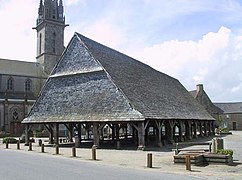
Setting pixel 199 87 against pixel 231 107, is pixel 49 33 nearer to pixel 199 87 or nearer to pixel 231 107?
pixel 199 87

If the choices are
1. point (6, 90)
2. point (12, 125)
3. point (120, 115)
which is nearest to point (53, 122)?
point (120, 115)

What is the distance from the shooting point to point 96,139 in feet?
86.9

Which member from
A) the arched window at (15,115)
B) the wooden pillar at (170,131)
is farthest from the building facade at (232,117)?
the wooden pillar at (170,131)

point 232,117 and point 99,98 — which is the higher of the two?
point 99,98

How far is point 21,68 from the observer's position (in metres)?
68.5

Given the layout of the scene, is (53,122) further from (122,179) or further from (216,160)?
(122,179)

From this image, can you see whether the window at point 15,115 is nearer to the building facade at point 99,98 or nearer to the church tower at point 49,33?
the church tower at point 49,33

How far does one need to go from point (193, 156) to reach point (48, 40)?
61.8m

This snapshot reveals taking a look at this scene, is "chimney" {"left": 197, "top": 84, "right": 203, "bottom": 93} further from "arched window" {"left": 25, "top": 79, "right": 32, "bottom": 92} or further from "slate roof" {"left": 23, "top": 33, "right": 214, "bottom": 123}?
"slate roof" {"left": 23, "top": 33, "right": 214, "bottom": 123}

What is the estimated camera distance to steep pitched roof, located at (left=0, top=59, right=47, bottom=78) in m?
66.1

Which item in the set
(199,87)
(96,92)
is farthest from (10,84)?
(96,92)

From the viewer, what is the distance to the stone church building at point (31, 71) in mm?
60156

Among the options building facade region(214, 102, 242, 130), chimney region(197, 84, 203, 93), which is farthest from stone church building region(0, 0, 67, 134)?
building facade region(214, 102, 242, 130)

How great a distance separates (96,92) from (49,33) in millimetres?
49426
